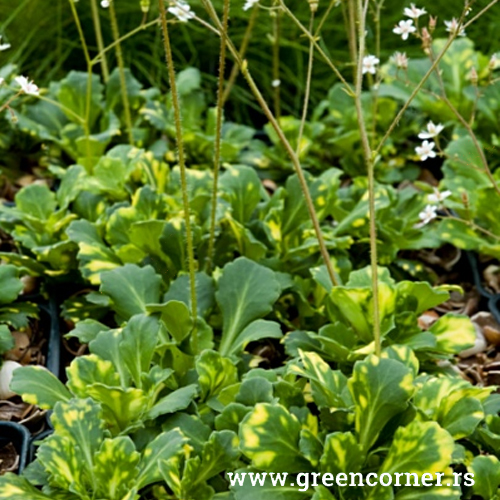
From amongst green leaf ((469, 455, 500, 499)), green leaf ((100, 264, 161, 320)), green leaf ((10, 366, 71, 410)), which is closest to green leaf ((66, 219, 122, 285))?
green leaf ((100, 264, 161, 320))

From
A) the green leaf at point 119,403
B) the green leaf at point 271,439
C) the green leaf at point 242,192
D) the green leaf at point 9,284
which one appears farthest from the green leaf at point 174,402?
the green leaf at point 242,192

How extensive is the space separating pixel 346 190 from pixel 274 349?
23.9 inches

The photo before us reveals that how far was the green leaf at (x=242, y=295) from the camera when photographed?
1.84m

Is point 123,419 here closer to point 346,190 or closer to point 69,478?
point 69,478

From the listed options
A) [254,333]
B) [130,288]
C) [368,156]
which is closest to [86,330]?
[130,288]

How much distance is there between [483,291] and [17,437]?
1.19 metres

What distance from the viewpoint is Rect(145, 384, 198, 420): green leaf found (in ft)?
5.07

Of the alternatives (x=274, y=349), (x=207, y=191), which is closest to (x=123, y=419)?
(x=274, y=349)

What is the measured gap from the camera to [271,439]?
4.77 ft

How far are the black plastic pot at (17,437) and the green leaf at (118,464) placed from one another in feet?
0.86

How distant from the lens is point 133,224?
6.39 feet

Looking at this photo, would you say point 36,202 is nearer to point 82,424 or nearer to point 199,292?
point 199,292

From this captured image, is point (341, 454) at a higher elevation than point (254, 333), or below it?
below

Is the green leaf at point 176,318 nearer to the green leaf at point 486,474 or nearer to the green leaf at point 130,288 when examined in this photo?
the green leaf at point 130,288
